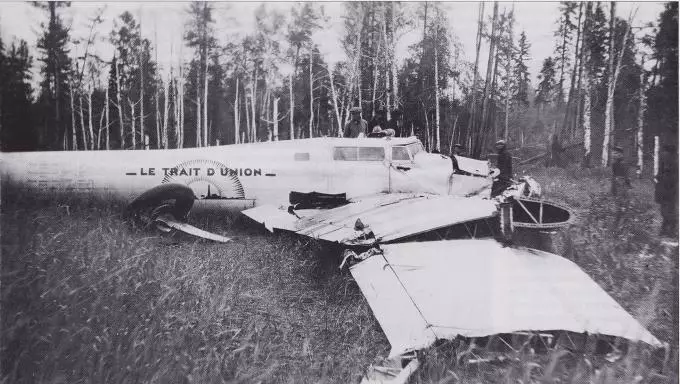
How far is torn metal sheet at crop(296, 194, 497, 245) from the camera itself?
11.0ft

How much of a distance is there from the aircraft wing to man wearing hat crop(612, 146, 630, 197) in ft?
4.48

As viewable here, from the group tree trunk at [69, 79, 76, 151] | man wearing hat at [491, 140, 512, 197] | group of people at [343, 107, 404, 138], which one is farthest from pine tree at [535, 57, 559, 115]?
tree trunk at [69, 79, 76, 151]

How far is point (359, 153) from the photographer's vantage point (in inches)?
191

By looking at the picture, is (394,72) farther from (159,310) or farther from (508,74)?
(159,310)

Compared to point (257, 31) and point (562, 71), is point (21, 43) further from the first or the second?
point (562, 71)

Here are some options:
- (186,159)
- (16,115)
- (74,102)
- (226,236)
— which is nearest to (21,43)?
(16,115)

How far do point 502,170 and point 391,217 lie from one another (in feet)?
8.21

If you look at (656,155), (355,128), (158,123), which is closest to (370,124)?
(355,128)

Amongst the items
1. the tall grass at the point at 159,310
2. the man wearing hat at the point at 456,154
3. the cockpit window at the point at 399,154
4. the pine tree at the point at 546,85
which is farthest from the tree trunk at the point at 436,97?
the tall grass at the point at 159,310

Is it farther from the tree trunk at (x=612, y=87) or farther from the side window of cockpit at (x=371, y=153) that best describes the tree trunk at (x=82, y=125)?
the tree trunk at (x=612, y=87)

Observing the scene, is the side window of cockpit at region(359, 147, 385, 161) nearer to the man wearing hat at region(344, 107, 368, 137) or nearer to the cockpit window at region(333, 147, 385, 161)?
the cockpit window at region(333, 147, 385, 161)

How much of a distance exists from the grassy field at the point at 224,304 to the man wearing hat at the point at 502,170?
998 mm

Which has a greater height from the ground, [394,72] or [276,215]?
[394,72]

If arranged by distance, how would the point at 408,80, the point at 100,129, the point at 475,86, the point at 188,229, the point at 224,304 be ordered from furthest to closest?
1. the point at 408,80
2. the point at 475,86
3. the point at 100,129
4. the point at 188,229
5. the point at 224,304
